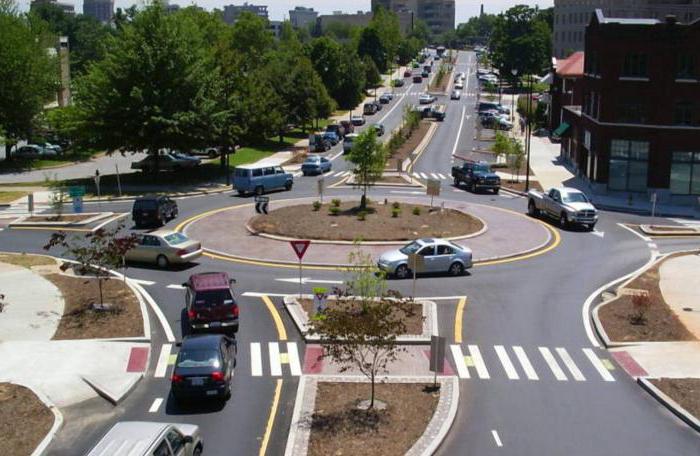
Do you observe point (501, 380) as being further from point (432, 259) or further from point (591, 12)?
point (591, 12)

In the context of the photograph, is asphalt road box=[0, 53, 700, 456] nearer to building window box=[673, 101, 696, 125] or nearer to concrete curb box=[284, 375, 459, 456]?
concrete curb box=[284, 375, 459, 456]

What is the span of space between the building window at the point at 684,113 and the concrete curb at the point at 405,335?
3168cm

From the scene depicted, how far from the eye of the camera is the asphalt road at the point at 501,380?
18.7m

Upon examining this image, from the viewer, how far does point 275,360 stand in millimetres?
24000

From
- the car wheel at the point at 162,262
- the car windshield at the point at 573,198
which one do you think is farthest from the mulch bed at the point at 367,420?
the car windshield at the point at 573,198

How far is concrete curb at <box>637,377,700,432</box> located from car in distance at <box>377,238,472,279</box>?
39.2 feet

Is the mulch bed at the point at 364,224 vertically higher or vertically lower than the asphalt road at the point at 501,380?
higher

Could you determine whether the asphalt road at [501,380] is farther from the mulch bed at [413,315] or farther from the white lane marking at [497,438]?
the mulch bed at [413,315]

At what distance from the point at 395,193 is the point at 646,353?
31.1m

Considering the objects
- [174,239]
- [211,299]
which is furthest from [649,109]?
[211,299]

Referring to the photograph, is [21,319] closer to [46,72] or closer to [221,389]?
[221,389]

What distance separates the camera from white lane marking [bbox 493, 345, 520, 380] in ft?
75.7

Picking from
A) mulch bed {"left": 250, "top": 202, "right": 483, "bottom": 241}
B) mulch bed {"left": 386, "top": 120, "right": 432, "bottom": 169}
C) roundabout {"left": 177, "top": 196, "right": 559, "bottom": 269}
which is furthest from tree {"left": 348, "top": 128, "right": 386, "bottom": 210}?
mulch bed {"left": 386, "top": 120, "right": 432, "bottom": 169}

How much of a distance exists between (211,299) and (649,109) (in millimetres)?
38254
